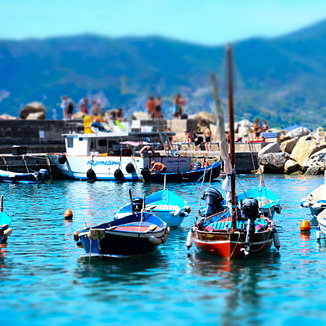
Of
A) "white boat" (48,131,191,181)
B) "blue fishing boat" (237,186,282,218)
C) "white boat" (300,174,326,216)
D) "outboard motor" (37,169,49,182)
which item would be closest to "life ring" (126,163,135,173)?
Answer: "white boat" (48,131,191,181)

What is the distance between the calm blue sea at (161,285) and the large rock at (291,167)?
88.4 feet

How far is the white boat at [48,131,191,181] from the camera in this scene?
1775 inches

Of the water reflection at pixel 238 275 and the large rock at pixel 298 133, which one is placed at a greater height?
the large rock at pixel 298 133

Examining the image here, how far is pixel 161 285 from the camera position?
15.6m

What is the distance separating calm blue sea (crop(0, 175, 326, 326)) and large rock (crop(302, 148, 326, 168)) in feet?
88.5

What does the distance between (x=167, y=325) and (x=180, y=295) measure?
2.06 m

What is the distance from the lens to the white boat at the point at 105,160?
148ft

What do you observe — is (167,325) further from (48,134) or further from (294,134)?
(294,134)

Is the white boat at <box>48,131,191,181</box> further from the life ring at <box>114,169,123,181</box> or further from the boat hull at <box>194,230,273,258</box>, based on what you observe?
the boat hull at <box>194,230,273,258</box>

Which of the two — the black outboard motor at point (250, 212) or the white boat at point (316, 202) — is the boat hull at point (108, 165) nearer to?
the white boat at point (316, 202)

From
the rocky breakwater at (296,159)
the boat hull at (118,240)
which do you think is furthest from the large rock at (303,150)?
the boat hull at (118,240)

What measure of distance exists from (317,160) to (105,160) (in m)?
16.9

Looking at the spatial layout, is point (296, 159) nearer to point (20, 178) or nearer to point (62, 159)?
point (62, 159)

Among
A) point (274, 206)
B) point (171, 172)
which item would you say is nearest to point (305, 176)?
point (171, 172)
